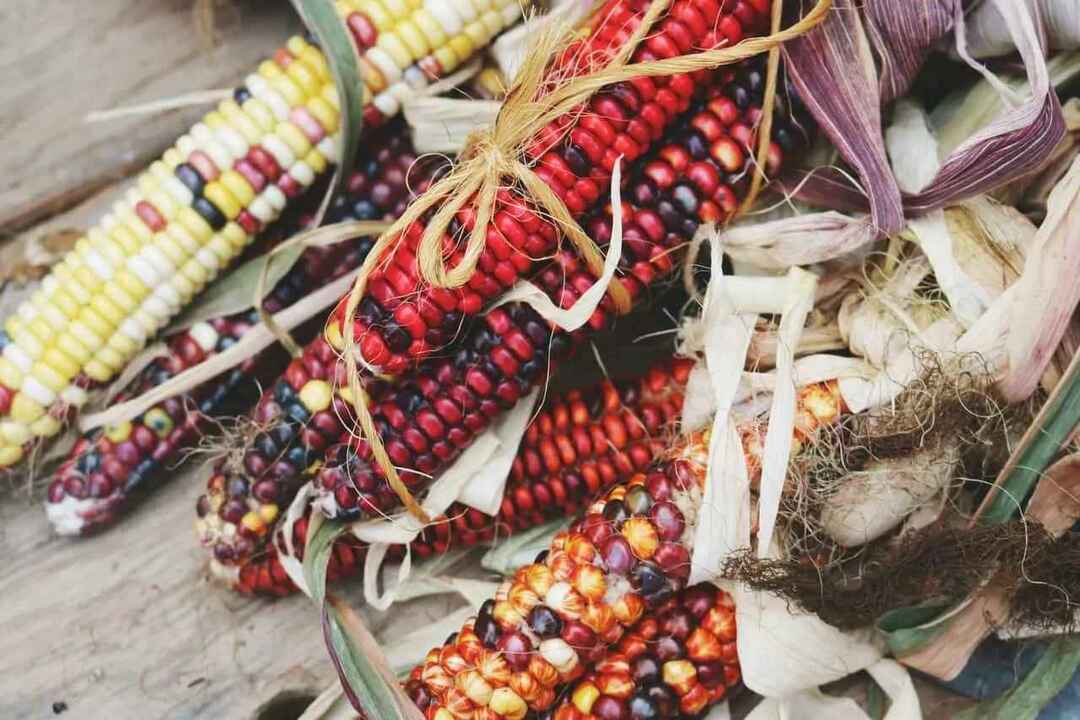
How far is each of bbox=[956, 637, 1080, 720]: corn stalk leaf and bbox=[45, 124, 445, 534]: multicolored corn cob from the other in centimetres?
83

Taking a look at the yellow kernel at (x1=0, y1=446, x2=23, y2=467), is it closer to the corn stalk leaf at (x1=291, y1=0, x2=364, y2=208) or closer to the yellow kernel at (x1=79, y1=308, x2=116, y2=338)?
the yellow kernel at (x1=79, y1=308, x2=116, y2=338)

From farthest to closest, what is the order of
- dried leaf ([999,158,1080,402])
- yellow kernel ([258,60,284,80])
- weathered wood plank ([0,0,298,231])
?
weathered wood plank ([0,0,298,231]), yellow kernel ([258,60,284,80]), dried leaf ([999,158,1080,402])

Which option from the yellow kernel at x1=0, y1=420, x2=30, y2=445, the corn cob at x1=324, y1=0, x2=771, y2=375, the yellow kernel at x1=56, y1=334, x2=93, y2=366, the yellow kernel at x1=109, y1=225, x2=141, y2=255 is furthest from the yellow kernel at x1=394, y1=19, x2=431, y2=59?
the yellow kernel at x1=0, y1=420, x2=30, y2=445

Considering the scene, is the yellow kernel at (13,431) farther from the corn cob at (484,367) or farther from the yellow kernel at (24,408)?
the corn cob at (484,367)

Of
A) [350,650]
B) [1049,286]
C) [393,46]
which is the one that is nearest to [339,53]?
[393,46]

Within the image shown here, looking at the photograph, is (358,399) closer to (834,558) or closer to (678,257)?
(678,257)

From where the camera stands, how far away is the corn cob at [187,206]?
1.10 meters

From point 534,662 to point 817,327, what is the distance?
0.45m

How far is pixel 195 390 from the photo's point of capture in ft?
3.80

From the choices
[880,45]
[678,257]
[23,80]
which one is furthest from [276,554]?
[880,45]

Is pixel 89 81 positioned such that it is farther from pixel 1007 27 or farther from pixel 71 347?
pixel 1007 27

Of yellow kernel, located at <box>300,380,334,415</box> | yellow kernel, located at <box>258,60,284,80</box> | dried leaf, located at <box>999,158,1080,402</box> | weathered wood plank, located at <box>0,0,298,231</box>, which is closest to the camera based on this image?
dried leaf, located at <box>999,158,1080,402</box>

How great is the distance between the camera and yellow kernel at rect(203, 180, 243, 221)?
111 centimetres

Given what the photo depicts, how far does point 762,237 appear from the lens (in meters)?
0.99
